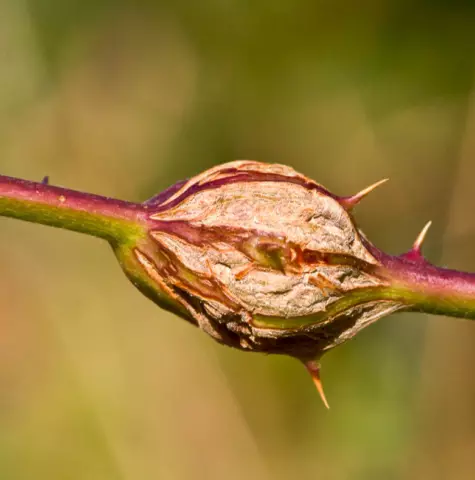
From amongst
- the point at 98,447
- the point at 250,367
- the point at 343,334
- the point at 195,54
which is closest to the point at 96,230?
the point at 343,334

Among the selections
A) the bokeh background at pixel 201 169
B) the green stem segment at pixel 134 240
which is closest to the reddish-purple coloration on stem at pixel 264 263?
the green stem segment at pixel 134 240

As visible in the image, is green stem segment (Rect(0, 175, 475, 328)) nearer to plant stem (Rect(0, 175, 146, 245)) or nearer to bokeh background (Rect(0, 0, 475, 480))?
plant stem (Rect(0, 175, 146, 245))

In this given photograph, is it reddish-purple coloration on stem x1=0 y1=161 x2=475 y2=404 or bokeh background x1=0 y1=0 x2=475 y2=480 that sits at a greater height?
bokeh background x1=0 y1=0 x2=475 y2=480

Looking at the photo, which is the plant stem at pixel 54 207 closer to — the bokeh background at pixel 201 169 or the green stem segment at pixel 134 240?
the green stem segment at pixel 134 240

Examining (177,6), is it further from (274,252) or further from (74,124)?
(274,252)

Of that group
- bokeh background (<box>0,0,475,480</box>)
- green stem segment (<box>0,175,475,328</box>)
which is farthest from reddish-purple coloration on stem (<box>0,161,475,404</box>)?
bokeh background (<box>0,0,475,480</box>)

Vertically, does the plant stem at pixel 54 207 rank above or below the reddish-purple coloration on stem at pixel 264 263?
above
